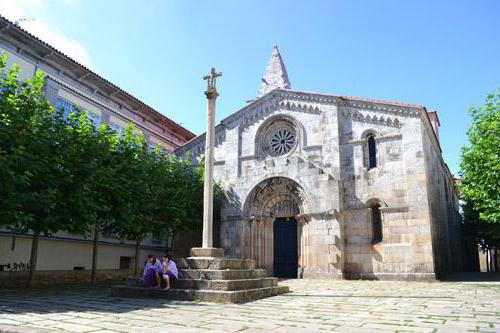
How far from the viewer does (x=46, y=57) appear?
20.5 meters

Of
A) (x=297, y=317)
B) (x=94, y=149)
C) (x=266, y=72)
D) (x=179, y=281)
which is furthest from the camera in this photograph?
(x=266, y=72)

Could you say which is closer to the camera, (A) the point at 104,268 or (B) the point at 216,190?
(A) the point at 104,268

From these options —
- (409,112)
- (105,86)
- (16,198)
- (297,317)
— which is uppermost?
(105,86)

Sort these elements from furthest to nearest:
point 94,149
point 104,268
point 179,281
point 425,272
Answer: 1. point 104,268
2. point 425,272
3. point 94,149
4. point 179,281

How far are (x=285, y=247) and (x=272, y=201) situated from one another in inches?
111

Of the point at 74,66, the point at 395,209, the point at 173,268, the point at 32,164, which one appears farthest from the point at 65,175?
the point at 395,209

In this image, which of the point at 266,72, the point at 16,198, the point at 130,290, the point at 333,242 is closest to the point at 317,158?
the point at 333,242

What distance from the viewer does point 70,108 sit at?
21.7 m

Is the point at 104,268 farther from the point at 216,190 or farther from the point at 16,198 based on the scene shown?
the point at 16,198

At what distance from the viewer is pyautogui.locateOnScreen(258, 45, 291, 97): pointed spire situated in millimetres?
38750

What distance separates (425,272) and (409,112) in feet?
27.1

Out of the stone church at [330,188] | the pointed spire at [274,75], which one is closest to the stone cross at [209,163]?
the stone church at [330,188]

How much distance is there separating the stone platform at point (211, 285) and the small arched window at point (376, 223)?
9.26 metres

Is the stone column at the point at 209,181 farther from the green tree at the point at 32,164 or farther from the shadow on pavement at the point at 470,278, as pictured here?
the shadow on pavement at the point at 470,278
